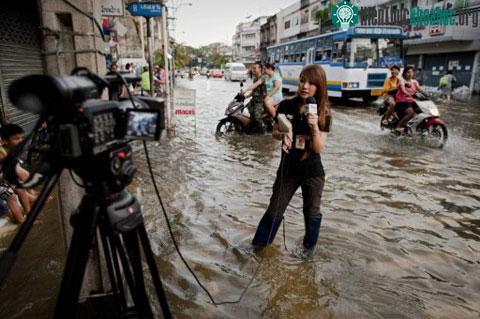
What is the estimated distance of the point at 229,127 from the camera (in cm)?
Answer: 955

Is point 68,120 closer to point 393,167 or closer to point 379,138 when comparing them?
point 393,167

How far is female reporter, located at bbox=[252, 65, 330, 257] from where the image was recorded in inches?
118

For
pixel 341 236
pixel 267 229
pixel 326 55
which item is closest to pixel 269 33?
pixel 326 55

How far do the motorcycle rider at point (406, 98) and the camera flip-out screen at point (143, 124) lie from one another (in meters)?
8.00

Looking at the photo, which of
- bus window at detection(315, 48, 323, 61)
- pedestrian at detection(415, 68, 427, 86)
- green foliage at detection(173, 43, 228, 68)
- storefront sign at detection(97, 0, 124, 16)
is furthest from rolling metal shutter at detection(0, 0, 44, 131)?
green foliage at detection(173, 43, 228, 68)

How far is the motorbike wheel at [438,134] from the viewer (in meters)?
8.12

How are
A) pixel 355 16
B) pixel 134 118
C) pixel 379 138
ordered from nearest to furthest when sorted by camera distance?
pixel 134 118, pixel 379 138, pixel 355 16

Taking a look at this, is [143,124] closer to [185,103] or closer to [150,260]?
[150,260]

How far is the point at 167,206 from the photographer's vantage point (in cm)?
466

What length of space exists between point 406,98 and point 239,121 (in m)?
3.97

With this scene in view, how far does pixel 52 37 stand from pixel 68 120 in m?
1.10

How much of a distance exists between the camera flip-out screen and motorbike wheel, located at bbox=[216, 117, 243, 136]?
7.67m

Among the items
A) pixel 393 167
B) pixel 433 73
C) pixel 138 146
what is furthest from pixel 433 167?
pixel 433 73

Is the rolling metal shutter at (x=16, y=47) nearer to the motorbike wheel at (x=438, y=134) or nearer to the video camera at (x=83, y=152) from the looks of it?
the video camera at (x=83, y=152)
